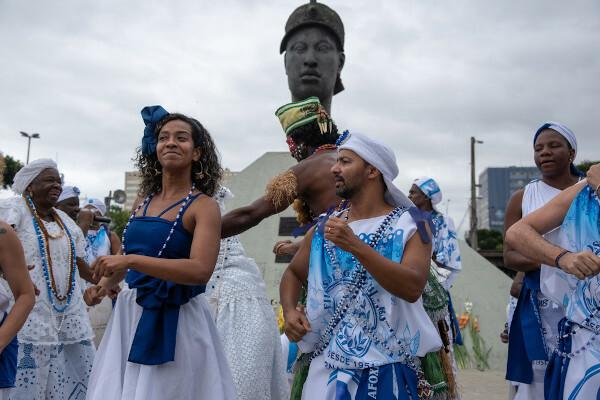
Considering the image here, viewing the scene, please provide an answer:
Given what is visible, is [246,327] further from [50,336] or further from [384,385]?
[384,385]

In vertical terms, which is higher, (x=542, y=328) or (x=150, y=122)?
(x=150, y=122)

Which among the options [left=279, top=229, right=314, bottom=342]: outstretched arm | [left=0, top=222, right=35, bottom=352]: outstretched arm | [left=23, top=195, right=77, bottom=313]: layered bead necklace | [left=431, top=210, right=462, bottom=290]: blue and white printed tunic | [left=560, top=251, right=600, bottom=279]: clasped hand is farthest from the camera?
[left=431, top=210, right=462, bottom=290]: blue and white printed tunic

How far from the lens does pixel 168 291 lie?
289 centimetres

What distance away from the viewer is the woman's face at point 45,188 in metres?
4.98

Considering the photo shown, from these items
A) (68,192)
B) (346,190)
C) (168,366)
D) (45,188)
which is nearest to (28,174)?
(45,188)

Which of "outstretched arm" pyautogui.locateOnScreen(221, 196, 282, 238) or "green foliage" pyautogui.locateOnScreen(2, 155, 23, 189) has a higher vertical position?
"green foliage" pyautogui.locateOnScreen(2, 155, 23, 189)

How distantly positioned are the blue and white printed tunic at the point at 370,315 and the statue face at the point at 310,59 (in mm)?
6927

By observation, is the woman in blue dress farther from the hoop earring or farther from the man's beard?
the man's beard

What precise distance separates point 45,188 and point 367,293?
3261 millimetres

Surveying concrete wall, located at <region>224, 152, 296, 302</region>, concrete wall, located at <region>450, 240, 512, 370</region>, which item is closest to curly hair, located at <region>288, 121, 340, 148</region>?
concrete wall, located at <region>224, 152, 296, 302</region>

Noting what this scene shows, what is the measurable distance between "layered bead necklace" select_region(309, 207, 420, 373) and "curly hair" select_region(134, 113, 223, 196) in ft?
2.76

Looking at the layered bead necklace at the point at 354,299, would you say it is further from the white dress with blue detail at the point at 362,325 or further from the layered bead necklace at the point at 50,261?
the layered bead necklace at the point at 50,261

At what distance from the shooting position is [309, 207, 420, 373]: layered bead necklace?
8.62ft

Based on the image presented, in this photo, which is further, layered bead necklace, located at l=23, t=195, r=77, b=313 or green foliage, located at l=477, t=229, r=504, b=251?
green foliage, located at l=477, t=229, r=504, b=251
